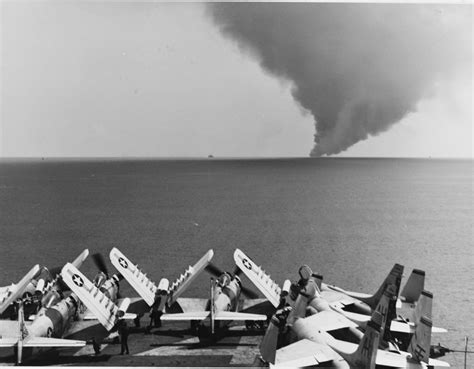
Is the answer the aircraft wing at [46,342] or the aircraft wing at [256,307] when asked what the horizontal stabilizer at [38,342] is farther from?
the aircraft wing at [256,307]

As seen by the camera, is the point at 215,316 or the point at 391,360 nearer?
the point at 391,360

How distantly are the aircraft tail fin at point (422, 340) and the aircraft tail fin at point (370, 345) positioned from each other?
1.79m

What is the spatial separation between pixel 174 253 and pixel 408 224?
49595mm

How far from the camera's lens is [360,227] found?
93500 millimetres

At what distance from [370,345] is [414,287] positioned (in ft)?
45.8

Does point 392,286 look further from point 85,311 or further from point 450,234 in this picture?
point 450,234

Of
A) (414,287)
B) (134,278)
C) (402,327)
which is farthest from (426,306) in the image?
(134,278)

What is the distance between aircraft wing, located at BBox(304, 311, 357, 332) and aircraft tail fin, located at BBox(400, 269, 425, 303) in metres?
7.34

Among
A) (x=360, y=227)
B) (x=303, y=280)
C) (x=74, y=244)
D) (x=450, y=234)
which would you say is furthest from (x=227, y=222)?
(x=303, y=280)

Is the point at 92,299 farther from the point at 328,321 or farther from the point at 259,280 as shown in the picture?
the point at 328,321

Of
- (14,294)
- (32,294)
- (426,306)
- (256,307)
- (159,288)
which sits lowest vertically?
(32,294)

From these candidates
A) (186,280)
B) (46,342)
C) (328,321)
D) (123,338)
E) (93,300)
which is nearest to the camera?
(46,342)

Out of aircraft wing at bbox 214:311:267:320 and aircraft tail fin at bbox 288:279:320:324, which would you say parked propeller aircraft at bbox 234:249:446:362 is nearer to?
aircraft tail fin at bbox 288:279:320:324

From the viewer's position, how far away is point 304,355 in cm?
2570
